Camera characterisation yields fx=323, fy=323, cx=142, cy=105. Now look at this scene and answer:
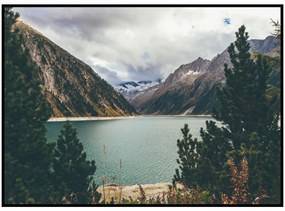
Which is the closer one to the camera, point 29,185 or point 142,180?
point 29,185

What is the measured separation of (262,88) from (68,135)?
11.5m

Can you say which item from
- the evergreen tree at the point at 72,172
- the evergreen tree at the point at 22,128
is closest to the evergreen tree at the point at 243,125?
the evergreen tree at the point at 72,172

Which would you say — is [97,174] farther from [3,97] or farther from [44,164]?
[3,97]

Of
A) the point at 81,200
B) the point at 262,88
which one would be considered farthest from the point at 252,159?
the point at 81,200

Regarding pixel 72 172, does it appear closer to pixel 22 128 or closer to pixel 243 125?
pixel 22 128

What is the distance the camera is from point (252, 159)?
51.4ft

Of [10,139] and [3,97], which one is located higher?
[3,97]

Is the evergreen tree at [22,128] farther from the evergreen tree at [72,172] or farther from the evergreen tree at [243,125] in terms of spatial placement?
the evergreen tree at [243,125]

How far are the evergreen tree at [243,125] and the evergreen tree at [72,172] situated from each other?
6673mm

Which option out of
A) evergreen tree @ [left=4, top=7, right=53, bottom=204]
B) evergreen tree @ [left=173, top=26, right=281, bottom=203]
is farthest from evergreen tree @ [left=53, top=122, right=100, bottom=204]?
evergreen tree @ [left=173, top=26, right=281, bottom=203]

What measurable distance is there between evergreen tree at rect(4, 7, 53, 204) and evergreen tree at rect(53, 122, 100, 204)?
0.98 meters

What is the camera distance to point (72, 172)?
59.9 ft

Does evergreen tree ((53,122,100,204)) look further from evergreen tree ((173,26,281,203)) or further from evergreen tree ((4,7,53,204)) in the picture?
evergreen tree ((173,26,281,203))

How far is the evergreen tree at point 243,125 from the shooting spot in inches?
Result: 642
